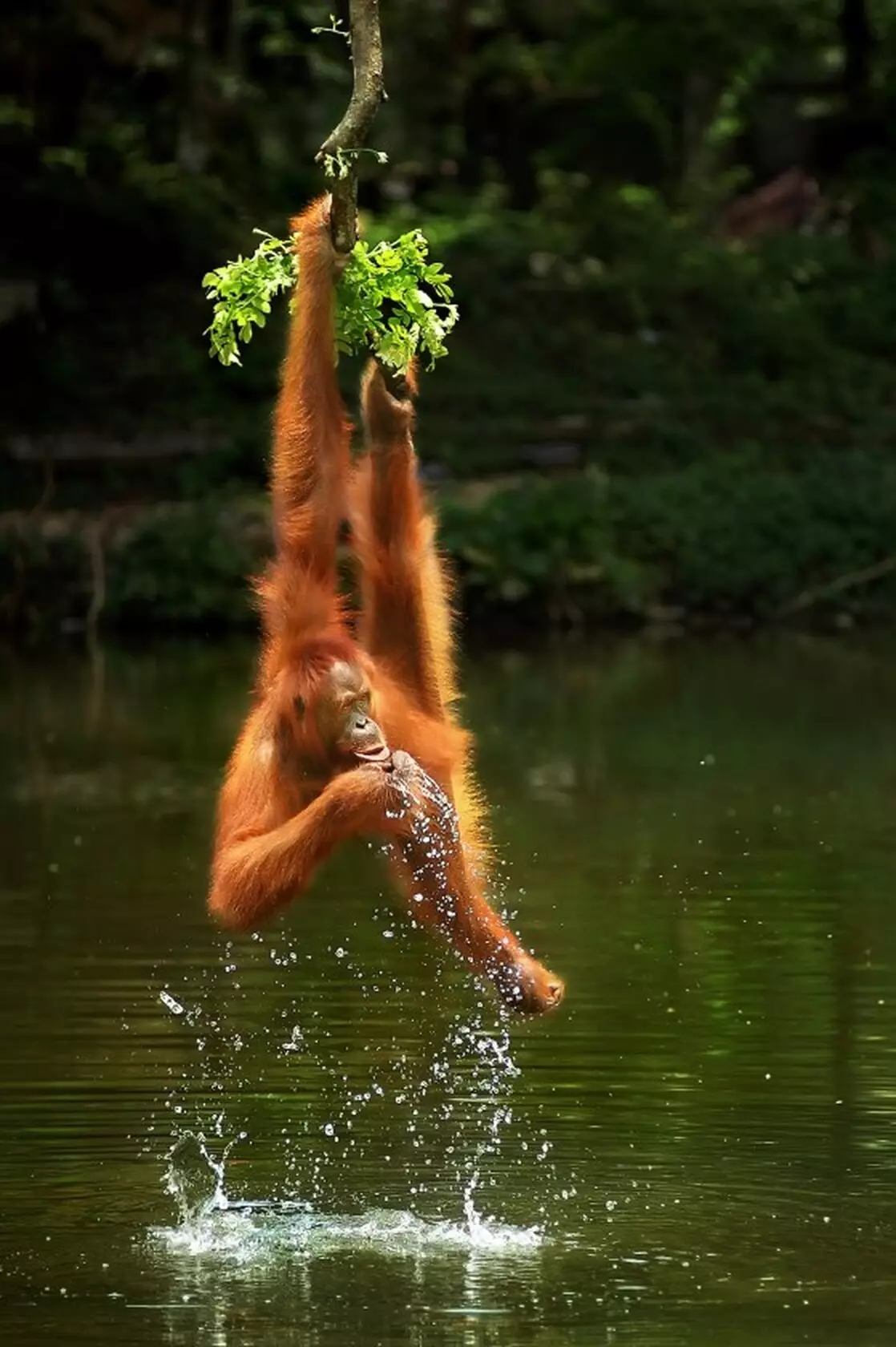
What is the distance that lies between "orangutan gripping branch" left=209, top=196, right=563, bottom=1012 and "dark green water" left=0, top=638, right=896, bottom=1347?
89cm

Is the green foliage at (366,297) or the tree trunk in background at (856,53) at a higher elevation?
the tree trunk in background at (856,53)

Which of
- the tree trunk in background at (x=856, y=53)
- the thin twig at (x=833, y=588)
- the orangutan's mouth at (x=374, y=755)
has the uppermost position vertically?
the tree trunk in background at (x=856, y=53)

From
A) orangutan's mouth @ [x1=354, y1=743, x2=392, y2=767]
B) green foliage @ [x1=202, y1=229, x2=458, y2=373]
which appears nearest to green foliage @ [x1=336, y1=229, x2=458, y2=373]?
green foliage @ [x1=202, y1=229, x2=458, y2=373]

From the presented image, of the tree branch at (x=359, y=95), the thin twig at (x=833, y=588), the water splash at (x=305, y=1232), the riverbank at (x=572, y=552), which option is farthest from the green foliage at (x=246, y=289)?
the thin twig at (x=833, y=588)

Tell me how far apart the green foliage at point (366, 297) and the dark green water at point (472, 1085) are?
244cm

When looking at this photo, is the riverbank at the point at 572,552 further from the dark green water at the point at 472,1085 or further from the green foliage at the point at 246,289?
the green foliage at the point at 246,289

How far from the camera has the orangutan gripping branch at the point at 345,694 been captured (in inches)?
286

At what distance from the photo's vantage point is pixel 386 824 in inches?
287

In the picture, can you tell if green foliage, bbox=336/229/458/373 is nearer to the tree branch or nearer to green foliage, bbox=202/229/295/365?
green foliage, bbox=202/229/295/365

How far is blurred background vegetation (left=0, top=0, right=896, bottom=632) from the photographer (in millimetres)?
27984

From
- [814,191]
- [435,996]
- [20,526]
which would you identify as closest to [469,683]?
[20,526]

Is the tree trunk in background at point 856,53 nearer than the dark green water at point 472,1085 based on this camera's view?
No

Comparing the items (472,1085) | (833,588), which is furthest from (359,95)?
(833,588)

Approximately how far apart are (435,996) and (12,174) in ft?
69.6
